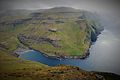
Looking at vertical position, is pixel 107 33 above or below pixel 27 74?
above

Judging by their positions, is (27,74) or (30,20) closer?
(27,74)

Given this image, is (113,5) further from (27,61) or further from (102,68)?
(27,61)

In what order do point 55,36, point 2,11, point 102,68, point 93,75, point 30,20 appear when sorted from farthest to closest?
point 55,36 → point 30,20 → point 2,11 → point 102,68 → point 93,75

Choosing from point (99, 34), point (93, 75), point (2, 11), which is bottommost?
point (93, 75)

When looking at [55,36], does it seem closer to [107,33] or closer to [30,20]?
[30,20]

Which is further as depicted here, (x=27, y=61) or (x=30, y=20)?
(x=30, y=20)

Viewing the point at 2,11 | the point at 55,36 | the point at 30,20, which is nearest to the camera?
the point at 2,11

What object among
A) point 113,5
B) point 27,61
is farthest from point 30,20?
point 113,5

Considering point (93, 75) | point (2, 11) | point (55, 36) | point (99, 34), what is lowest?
point (55, 36)

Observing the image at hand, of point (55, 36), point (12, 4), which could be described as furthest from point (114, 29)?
point (55, 36)
